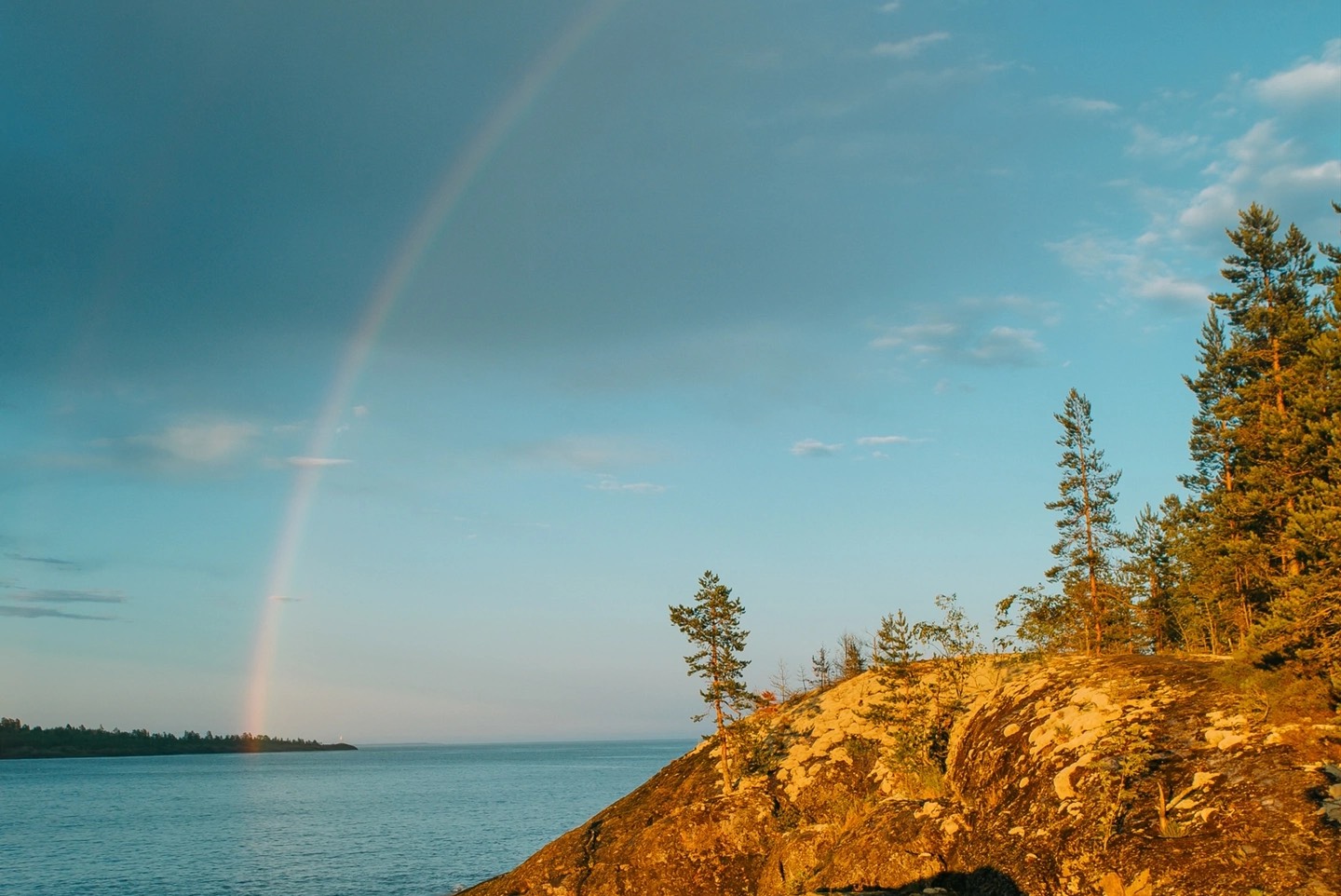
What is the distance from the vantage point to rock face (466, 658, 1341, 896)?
933 inches

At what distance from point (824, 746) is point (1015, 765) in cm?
1325

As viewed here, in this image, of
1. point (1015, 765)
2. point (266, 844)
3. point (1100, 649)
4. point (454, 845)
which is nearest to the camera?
point (1015, 765)

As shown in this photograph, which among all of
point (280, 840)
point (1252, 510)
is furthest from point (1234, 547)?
point (280, 840)

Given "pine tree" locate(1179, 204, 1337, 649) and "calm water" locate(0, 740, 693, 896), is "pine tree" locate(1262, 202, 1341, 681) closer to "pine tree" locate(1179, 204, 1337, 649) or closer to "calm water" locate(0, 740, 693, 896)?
"pine tree" locate(1179, 204, 1337, 649)

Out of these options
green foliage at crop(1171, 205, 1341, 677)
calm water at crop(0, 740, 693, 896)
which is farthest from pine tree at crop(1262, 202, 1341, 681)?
calm water at crop(0, 740, 693, 896)

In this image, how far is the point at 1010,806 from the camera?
100 feet

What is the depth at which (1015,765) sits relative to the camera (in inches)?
1267

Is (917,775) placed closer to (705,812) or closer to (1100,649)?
(705,812)

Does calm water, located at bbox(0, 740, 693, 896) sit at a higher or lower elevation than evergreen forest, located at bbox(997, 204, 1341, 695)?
lower

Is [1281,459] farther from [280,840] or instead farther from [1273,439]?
[280,840]

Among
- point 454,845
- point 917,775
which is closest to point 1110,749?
point 917,775

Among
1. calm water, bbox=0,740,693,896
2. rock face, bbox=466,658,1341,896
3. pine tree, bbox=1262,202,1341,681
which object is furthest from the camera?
calm water, bbox=0,740,693,896

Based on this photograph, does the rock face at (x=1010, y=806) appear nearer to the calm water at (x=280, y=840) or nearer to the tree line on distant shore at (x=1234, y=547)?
the tree line on distant shore at (x=1234, y=547)

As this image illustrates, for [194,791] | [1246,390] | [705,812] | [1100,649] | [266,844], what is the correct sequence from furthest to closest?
[194,791]
[266,844]
[1100,649]
[705,812]
[1246,390]
